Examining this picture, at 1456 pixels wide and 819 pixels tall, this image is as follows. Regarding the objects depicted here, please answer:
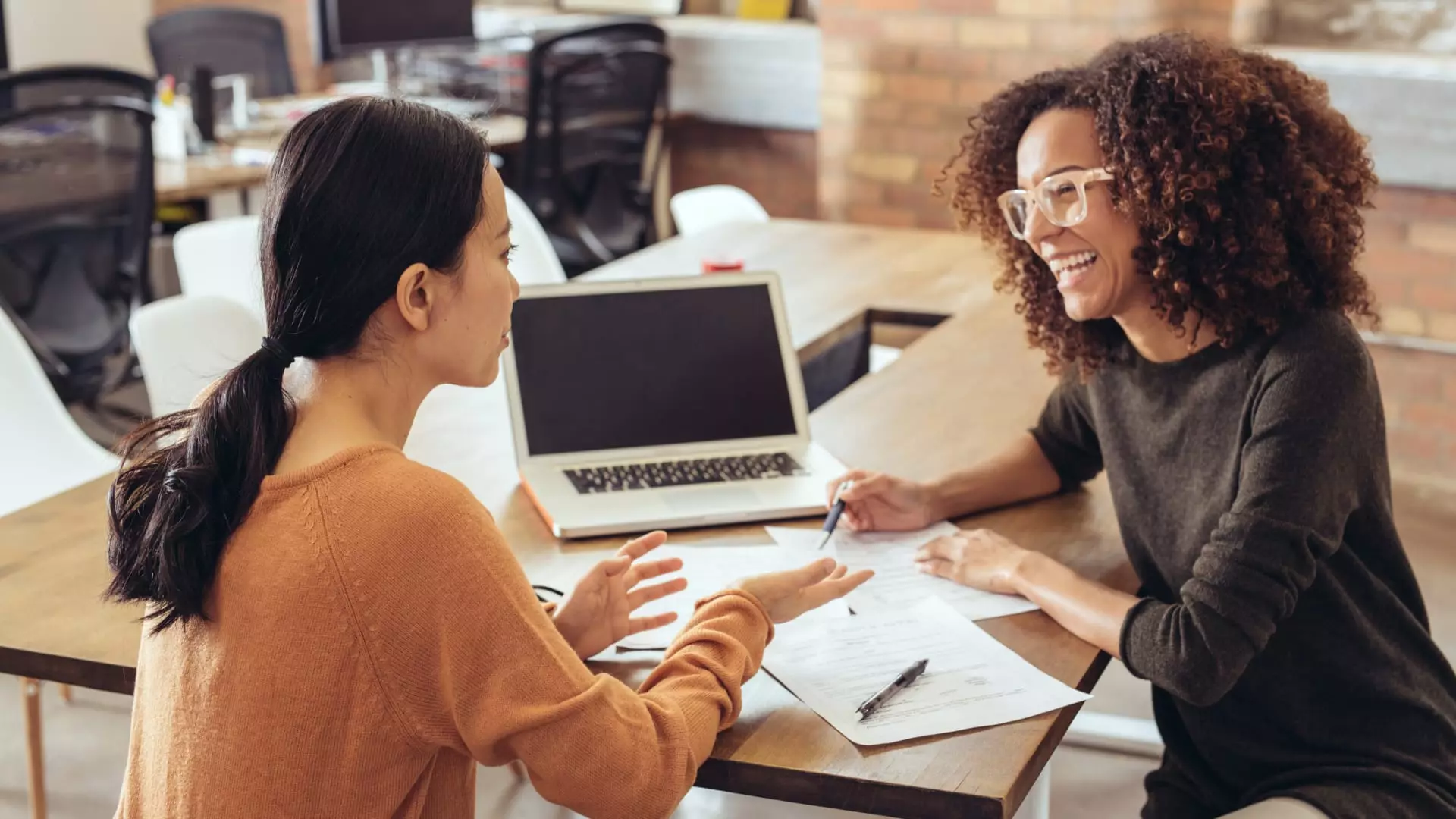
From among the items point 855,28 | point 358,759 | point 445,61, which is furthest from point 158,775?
point 445,61

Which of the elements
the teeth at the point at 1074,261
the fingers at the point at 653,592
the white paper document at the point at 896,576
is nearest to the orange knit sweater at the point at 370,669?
the fingers at the point at 653,592

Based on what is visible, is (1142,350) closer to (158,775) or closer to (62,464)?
(158,775)

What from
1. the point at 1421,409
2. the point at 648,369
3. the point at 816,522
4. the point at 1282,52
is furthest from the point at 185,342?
the point at 1421,409

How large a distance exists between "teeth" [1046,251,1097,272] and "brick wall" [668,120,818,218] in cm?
377

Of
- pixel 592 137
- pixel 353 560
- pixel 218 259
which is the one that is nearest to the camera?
pixel 353 560

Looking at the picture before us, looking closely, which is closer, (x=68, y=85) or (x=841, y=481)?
(x=841, y=481)

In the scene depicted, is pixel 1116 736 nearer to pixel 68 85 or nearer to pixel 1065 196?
pixel 1065 196

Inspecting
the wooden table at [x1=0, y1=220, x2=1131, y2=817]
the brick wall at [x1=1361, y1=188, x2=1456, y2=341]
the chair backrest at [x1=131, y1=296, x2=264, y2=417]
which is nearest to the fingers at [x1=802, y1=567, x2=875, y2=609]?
the wooden table at [x1=0, y1=220, x2=1131, y2=817]

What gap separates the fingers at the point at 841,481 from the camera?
5.90 ft

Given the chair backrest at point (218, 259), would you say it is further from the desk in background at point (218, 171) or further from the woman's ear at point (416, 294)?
the woman's ear at point (416, 294)

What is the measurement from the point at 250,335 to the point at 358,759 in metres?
1.46

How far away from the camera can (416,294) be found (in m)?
1.14

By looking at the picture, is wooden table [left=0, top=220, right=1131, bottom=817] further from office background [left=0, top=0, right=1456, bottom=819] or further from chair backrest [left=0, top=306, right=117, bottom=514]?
office background [left=0, top=0, right=1456, bottom=819]

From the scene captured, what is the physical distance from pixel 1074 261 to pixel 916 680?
19.6 inches
